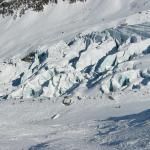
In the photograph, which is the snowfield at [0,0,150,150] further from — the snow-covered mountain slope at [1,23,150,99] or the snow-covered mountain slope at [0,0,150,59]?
the snow-covered mountain slope at [0,0,150,59]

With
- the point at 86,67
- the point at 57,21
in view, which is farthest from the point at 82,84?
the point at 57,21

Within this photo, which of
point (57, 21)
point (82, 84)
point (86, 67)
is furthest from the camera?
point (57, 21)

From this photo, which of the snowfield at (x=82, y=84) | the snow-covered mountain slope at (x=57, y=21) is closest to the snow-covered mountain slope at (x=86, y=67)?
the snowfield at (x=82, y=84)

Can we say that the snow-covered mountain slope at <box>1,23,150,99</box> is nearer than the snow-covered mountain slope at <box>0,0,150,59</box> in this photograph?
Yes

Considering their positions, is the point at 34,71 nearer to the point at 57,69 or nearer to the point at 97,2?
the point at 57,69

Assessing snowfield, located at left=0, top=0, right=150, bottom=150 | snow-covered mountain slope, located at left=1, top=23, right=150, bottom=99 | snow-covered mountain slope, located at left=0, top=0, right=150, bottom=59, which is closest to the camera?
snowfield, located at left=0, top=0, right=150, bottom=150

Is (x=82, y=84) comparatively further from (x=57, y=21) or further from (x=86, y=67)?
(x=57, y=21)

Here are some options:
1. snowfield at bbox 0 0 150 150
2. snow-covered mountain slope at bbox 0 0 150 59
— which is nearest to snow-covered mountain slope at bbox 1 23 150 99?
snowfield at bbox 0 0 150 150

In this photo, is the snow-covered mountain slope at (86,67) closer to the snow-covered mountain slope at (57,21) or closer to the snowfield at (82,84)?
the snowfield at (82,84)

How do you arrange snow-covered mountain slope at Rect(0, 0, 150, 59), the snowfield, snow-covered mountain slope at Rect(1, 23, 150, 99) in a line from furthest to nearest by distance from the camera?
snow-covered mountain slope at Rect(0, 0, 150, 59) < snow-covered mountain slope at Rect(1, 23, 150, 99) < the snowfield
